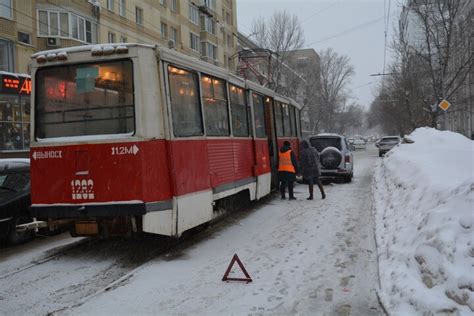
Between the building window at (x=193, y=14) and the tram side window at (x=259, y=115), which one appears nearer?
the tram side window at (x=259, y=115)

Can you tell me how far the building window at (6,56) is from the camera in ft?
79.9

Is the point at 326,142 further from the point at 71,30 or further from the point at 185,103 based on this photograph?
the point at 71,30

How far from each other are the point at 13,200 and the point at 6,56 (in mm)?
18192

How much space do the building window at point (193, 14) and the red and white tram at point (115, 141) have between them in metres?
36.5

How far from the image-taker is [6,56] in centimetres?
2462

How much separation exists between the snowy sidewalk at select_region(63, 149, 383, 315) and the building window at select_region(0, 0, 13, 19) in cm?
1961

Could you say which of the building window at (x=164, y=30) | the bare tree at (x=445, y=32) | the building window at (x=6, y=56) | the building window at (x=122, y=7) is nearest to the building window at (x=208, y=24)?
the building window at (x=164, y=30)

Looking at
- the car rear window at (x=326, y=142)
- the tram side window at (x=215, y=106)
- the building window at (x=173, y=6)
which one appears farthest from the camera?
the building window at (x=173, y=6)

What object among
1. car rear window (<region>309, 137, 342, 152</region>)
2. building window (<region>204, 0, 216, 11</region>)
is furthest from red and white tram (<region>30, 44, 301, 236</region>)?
building window (<region>204, 0, 216, 11</region>)

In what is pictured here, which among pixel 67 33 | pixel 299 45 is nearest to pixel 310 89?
pixel 299 45

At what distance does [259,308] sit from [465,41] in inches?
1012

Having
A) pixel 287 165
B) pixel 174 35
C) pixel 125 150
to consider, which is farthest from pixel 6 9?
pixel 125 150

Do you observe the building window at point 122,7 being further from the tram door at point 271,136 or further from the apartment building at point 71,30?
the tram door at point 271,136

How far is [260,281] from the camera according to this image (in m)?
6.02
